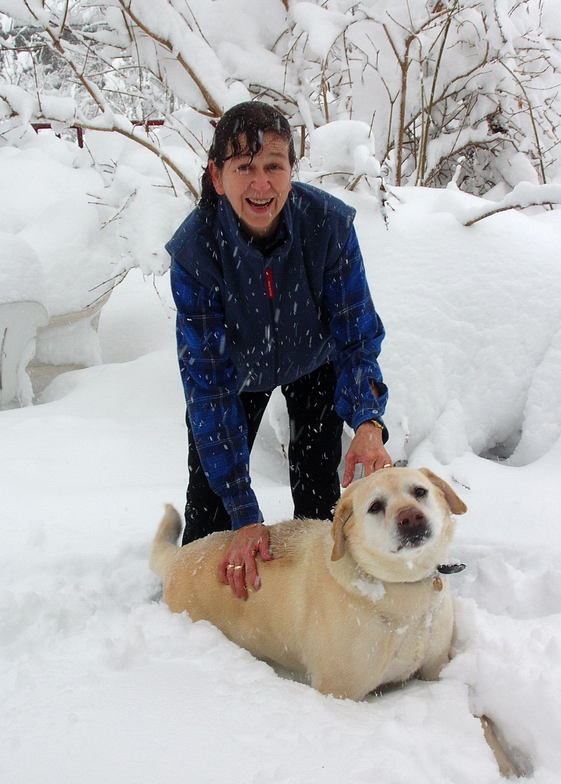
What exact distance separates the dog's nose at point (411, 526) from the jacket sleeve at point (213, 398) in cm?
58

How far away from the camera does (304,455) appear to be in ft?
7.82

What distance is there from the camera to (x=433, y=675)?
1724mm

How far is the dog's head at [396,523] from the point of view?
154cm

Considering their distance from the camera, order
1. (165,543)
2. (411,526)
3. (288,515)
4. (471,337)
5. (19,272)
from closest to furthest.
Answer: (411,526)
(165,543)
(288,515)
(471,337)
(19,272)

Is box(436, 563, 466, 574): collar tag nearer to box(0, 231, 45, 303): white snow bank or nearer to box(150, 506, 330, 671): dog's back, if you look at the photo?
box(150, 506, 330, 671): dog's back

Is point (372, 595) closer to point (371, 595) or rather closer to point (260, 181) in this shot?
point (371, 595)

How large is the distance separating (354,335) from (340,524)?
0.63 metres

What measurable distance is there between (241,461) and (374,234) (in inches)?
76.4

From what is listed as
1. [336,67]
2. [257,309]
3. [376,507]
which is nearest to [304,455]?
[257,309]

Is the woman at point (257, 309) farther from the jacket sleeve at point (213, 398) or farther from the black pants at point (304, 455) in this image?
the black pants at point (304, 455)

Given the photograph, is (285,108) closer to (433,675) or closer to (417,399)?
(417,399)

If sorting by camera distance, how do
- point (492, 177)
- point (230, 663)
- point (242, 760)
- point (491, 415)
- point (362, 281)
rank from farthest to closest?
point (492, 177)
point (491, 415)
point (362, 281)
point (230, 663)
point (242, 760)

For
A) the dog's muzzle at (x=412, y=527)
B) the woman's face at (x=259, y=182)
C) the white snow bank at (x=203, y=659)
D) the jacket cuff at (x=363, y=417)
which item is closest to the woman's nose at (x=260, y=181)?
the woman's face at (x=259, y=182)

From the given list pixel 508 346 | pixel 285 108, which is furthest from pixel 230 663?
pixel 285 108
